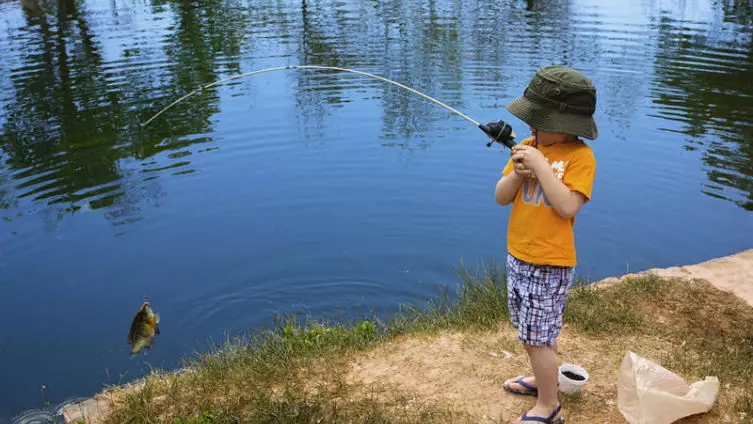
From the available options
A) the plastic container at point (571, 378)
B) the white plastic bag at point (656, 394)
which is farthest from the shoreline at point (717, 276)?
the white plastic bag at point (656, 394)

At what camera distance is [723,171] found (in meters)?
8.53

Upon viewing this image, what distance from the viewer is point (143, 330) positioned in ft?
16.7

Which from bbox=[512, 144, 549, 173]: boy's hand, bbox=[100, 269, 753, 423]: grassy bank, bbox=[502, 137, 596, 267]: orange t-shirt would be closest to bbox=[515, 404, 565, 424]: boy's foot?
bbox=[100, 269, 753, 423]: grassy bank

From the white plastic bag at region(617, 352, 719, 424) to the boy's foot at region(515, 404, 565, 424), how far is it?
288 mm

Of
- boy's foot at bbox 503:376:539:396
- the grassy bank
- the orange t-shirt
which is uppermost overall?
the orange t-shirt

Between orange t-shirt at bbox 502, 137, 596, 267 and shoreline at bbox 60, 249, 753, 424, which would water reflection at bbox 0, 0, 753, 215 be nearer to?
shoreline at bbox 60, 249, 753, 424

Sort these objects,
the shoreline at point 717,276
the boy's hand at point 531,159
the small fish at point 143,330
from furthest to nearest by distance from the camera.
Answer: the small fish at point 143,330 → the shoreline at point 717,276 → the boy's hand at point 531,159

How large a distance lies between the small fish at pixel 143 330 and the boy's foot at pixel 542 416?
9.00 ft

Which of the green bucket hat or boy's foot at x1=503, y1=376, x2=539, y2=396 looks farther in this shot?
boy's foot at x1=503, y1=376, x2=539, y2=396

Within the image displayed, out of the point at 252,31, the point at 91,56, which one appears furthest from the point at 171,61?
the point at 252,31

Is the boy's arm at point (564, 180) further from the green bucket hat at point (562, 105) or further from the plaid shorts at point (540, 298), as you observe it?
the plaid shorts at point (540, 298)

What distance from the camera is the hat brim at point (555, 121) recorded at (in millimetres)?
2893

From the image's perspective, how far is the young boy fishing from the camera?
9.50ft

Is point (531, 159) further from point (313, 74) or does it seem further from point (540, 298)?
point (313, 74)
